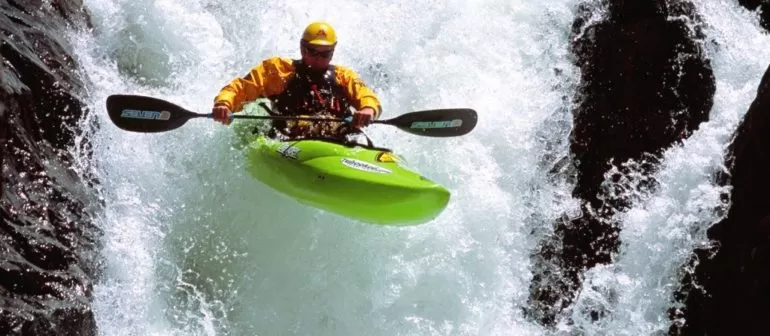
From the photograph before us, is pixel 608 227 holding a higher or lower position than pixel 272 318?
higher

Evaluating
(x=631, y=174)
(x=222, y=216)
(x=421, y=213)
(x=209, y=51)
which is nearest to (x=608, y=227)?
(x=631, y=174)

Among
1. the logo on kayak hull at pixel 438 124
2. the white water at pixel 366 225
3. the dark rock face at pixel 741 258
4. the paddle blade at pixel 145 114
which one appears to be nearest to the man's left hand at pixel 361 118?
the logo on kayak hull at pixel 438 124

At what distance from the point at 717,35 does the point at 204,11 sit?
4219mm

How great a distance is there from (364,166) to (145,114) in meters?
1.54

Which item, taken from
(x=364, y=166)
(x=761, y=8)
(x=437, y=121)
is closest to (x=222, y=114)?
(x=364, y=166)

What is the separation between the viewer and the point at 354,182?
17.2 feet

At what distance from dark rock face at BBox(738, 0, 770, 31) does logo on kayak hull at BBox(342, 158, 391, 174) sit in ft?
12.1

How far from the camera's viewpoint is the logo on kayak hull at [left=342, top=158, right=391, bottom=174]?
5321 millimetres

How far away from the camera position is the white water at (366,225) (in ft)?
18.6

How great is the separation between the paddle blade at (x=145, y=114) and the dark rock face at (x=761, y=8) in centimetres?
450

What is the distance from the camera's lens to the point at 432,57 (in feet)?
25.3

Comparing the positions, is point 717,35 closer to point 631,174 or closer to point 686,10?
point 686,10

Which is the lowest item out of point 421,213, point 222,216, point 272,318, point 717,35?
point 272,318

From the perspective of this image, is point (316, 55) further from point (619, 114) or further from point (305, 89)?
point (619, 114)
